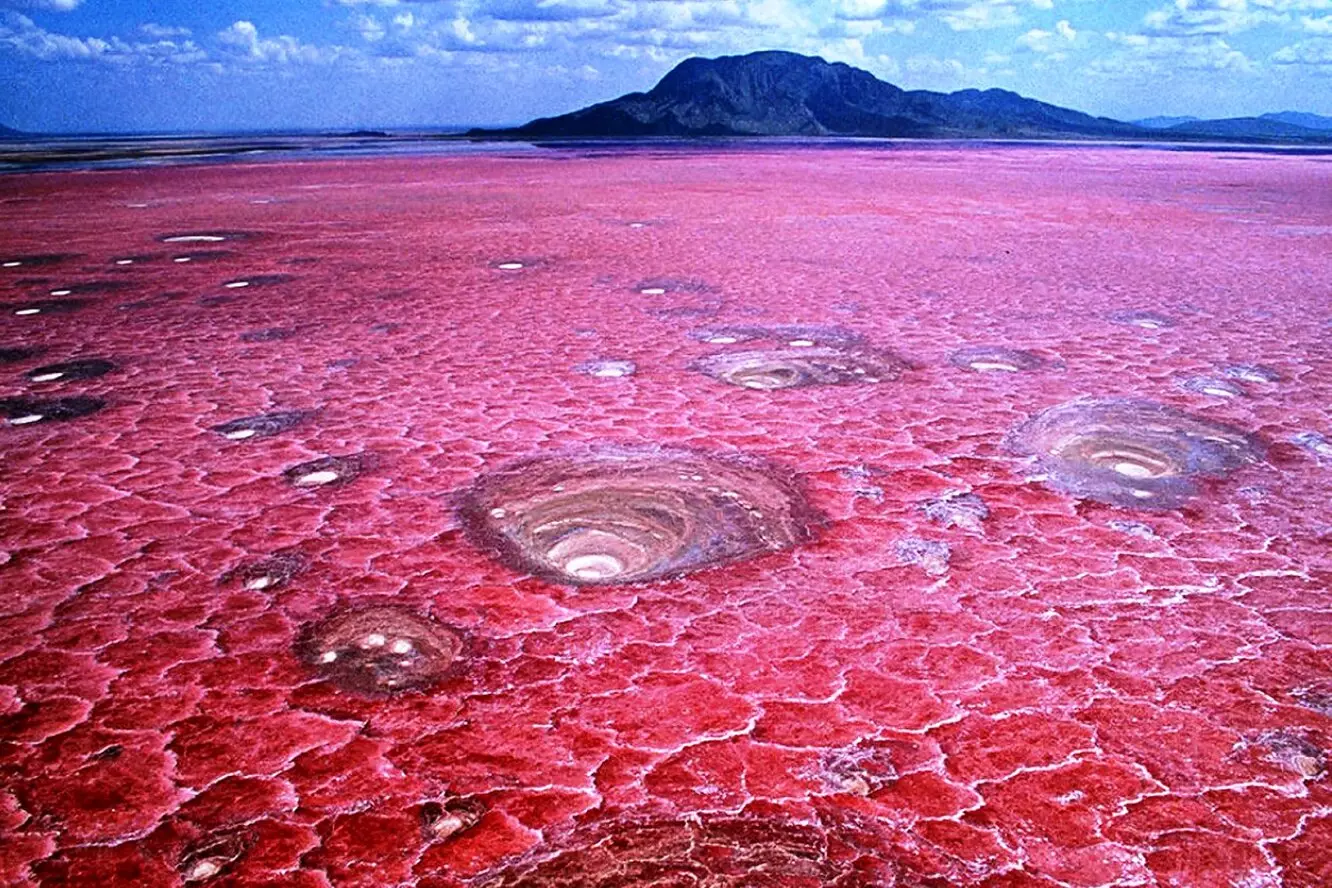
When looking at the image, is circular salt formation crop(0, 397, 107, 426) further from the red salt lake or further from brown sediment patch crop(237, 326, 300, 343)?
brown sediment patch crop(237, 326, 300, 343)

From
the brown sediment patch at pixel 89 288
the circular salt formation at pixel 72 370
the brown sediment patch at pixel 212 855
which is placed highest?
the brown sediment patch at pixel 89 288

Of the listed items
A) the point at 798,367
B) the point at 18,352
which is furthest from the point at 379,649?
the point at 18,352

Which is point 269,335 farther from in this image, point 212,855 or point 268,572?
point 212,855

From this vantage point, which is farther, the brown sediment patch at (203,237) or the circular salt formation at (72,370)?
the brown sediment patch at (203,237)

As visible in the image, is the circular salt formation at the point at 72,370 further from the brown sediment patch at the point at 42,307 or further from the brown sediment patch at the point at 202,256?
the brown sediment patch at the point at 202,256

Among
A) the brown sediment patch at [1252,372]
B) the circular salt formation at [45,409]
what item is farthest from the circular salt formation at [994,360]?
the circular salt formation at [45,409]

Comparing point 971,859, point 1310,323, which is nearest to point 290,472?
point 971,859
